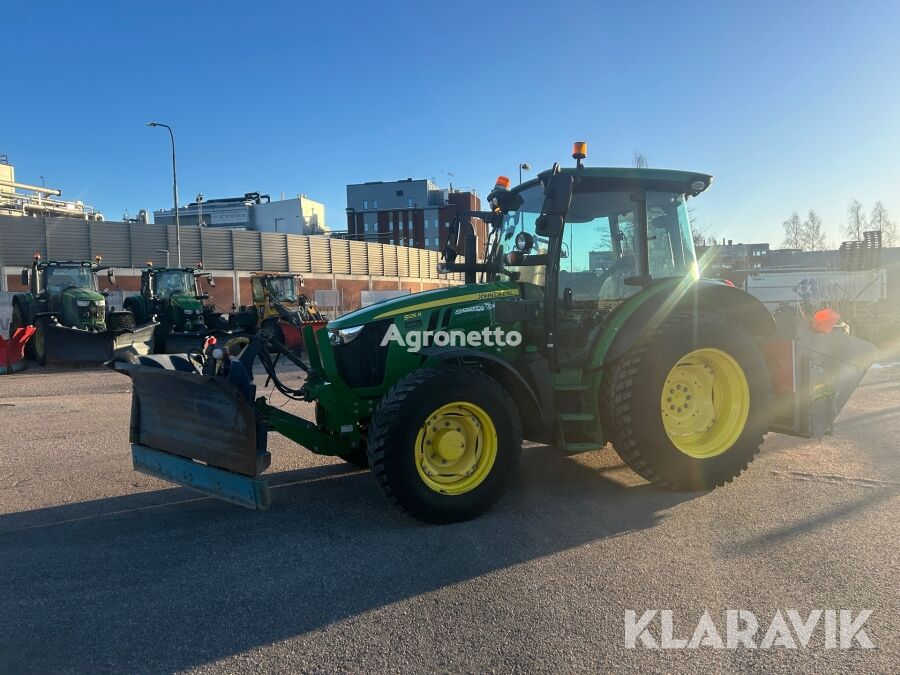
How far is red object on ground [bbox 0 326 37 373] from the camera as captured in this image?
1368 centimetres

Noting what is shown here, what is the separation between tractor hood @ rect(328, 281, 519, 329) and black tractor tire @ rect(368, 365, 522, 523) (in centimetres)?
60

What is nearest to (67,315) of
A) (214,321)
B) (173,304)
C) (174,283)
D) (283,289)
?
(173,304)

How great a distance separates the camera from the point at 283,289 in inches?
814

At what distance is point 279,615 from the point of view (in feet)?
9.90

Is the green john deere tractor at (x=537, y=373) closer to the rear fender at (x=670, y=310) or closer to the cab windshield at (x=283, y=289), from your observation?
the rear fender at (x=670, y=310)

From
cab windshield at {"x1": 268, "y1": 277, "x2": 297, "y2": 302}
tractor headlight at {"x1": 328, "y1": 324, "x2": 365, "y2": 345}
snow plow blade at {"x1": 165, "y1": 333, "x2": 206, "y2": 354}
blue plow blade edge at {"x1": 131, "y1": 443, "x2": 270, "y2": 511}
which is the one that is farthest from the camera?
cab windshield at {"x1": 268, "y1": 277, "x2": 297, "y2": 302}

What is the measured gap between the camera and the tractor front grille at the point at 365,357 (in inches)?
172

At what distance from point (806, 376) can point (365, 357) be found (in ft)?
12.5

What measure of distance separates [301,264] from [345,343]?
139 ft

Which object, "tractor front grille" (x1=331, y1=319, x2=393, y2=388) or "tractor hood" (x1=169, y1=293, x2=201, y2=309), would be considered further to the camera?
"tractor hood" (x1=169, y1=293, x2=201, y2=309)

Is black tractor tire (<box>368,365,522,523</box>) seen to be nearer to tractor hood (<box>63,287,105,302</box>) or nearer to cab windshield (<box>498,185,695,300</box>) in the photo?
cab windshield (<box>498,185,695,300</box>)

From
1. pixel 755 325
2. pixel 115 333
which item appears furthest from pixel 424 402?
pixel 115 333

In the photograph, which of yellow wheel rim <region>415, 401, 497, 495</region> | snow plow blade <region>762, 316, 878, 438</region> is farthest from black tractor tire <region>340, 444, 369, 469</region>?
snow plow blade <region>762, 316, 878, 438</region>
